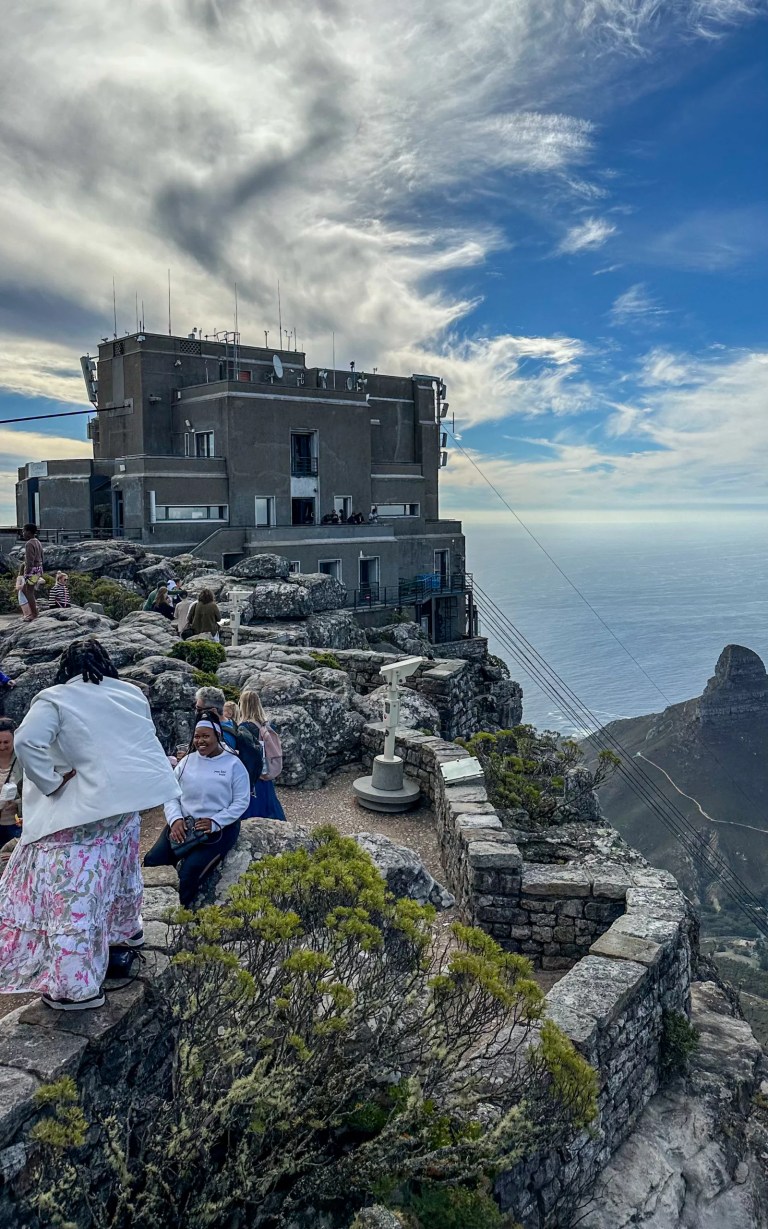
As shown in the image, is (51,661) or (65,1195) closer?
(65,1195)

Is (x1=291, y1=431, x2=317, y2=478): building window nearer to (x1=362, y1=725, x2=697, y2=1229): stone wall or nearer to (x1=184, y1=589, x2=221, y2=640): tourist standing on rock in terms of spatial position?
(x1=184, y1=589, x2=221, y2=640): tourist standing on rock

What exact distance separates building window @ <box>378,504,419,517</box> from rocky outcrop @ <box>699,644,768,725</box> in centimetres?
6458

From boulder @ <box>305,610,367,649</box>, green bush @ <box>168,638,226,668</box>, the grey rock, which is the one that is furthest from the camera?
the grey rock

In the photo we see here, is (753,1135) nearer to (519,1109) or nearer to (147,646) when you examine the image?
(519,1109)

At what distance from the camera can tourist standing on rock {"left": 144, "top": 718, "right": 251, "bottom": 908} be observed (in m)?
5.53

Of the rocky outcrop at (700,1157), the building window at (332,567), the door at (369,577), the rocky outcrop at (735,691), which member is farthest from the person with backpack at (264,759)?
the rocky outcrop at (735,691)

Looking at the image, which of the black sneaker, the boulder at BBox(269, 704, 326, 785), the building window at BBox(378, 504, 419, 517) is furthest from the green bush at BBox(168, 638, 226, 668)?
the building window at BBox(378, 504, 419, 517)

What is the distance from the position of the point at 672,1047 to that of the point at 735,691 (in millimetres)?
99467

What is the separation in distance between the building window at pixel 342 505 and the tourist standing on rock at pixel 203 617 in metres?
22.1

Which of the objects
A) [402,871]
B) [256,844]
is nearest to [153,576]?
[402,871]

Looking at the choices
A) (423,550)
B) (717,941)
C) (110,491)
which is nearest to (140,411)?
(110,491)

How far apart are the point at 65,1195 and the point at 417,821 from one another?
6100 mm

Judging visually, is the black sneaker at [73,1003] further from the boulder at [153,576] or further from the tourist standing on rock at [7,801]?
the boulder at [153,576]

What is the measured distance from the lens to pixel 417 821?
9016mm
